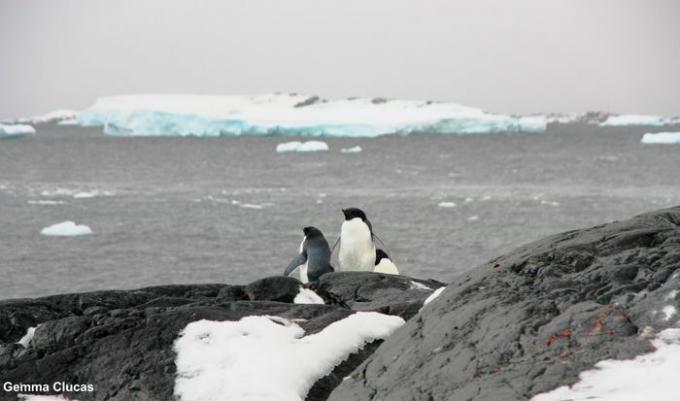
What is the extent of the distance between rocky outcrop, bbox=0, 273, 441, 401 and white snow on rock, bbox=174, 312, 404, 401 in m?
0.06

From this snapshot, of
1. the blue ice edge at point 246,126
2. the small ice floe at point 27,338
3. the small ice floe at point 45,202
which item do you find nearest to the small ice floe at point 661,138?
the blue ice edge at point 246,126

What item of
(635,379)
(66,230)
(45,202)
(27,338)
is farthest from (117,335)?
(45,202)

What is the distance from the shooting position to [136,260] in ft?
90.7

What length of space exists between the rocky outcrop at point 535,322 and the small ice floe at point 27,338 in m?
1.90

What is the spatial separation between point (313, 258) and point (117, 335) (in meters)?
5.88

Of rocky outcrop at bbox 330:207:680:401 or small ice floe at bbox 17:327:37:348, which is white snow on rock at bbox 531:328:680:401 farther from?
small ice floe at bbox 17:327:37:348

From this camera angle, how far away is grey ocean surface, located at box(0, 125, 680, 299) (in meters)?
26.4

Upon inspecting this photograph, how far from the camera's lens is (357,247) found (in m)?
11.7

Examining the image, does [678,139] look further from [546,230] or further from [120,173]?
[546,230]

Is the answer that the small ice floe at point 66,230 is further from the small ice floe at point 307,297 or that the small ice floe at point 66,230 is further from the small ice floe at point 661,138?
the small ice floe at point 661,138

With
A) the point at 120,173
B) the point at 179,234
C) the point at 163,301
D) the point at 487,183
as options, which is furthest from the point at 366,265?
the point at 120,173

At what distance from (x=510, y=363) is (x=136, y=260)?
2529 cm

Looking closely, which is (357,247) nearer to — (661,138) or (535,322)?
(535,322)

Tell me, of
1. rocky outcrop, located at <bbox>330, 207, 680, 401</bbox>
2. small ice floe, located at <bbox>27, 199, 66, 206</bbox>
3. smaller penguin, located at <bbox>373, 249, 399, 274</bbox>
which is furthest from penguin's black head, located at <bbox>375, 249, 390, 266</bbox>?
small ice floe, located at <bbox>27, 199, 66, 206</bbox>
